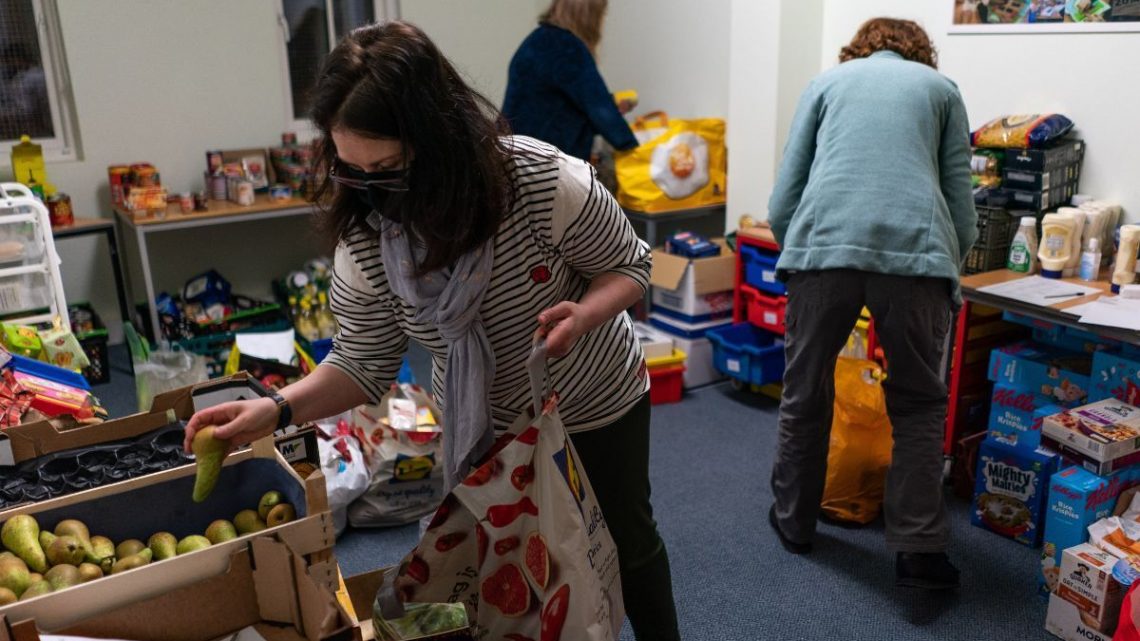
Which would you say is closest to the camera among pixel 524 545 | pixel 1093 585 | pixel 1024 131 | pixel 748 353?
pixel 524 545

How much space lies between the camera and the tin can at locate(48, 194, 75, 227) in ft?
13.0

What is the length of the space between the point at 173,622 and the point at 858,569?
1.79 m

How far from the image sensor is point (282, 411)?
135 cm

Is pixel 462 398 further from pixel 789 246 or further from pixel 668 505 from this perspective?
pixel 668 505

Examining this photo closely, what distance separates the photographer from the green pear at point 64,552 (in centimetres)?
130

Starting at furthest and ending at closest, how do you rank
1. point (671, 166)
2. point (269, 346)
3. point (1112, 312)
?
point (671, 166)
point (269, 346)
point (1112, 312)

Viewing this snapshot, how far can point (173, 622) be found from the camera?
1274 mm

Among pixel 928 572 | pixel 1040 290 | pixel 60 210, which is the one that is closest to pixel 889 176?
pixel 1040 290

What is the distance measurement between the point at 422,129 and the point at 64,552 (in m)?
0.79

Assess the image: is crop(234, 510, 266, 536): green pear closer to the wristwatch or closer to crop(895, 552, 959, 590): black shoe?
the wristwatch

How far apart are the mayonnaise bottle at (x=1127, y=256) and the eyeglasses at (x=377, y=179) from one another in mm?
2155

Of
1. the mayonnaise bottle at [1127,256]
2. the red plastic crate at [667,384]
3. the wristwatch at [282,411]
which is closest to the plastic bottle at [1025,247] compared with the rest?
the mayonnaise bottle at [1127,256]

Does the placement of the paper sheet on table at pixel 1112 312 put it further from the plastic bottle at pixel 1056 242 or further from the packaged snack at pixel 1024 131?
the packaged snack at pixel 1024 131

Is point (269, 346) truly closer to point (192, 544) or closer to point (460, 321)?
point (192, 544)
